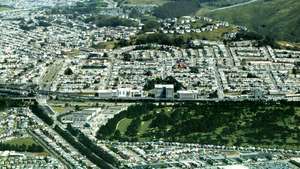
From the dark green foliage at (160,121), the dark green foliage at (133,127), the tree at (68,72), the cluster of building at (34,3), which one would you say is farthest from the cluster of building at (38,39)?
the dark green foliage at (160,121)

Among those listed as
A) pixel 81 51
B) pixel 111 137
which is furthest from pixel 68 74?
pixel 111 137

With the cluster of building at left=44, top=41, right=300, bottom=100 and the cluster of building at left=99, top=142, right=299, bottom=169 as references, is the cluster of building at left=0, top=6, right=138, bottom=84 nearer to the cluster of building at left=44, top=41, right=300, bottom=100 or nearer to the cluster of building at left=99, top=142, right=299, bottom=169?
the cluster of building at left=44, top=41, right=300, bottom=100

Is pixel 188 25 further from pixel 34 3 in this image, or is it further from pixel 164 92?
pixel 164 92

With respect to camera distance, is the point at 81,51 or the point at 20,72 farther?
the point at 81,51

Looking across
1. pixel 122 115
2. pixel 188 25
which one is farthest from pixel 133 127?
pixel 188 25

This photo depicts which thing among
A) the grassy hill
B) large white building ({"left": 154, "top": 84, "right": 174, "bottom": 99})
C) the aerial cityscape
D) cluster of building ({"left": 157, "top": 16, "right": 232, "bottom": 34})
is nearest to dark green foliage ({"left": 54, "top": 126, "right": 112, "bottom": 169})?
the aerial cityscape

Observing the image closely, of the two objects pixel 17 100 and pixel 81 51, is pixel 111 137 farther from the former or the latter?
pixel 81 51
